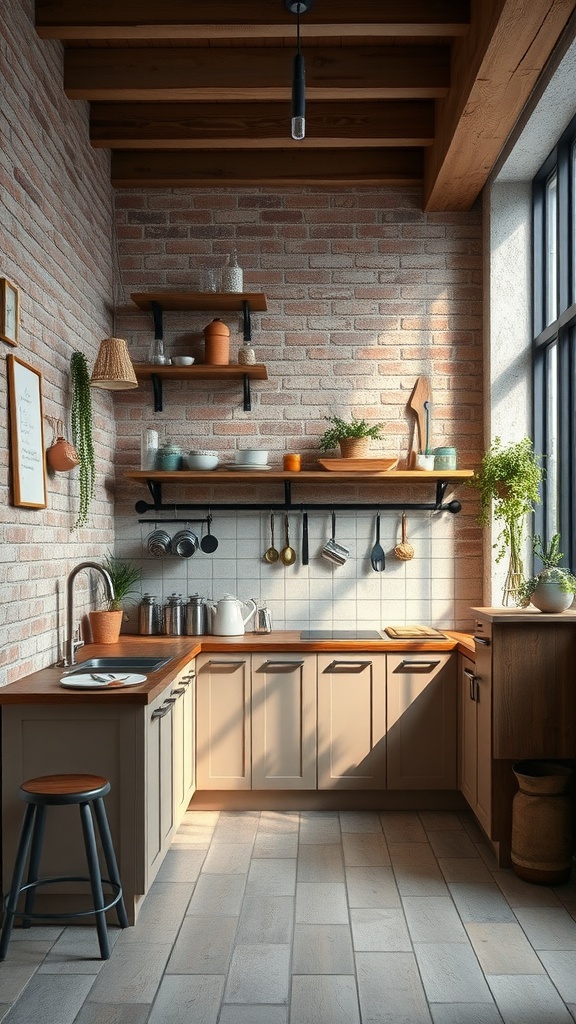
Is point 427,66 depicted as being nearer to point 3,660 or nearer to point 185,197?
point 185,197


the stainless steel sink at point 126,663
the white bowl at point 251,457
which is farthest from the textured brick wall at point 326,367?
the stainless steel sink at point 126,663

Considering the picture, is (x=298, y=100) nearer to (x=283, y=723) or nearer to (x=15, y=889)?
(x=15, y=889)

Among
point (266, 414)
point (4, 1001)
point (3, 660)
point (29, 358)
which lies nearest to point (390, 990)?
point (4, 1001)

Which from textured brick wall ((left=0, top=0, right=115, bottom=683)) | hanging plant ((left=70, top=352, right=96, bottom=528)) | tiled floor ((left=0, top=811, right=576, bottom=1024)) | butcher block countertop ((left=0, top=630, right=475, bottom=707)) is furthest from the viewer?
hanging plant ((left=70, top=352, right=96, bottom=528))

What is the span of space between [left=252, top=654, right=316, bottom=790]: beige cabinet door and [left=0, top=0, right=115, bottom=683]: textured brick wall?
963 millimetres

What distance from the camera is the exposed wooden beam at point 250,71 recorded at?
147 inches

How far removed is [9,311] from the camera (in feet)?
9.60

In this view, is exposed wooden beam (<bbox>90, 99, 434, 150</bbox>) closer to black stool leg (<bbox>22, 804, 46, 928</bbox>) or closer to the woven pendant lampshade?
the woven pendant lampshade

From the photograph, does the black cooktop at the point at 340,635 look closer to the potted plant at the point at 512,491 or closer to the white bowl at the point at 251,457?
the potted plant at the point at 512,491

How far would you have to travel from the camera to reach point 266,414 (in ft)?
15.1

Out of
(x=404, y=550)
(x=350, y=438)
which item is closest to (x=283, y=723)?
(x=404, y=550)

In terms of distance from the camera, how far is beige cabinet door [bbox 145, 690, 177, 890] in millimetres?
2912

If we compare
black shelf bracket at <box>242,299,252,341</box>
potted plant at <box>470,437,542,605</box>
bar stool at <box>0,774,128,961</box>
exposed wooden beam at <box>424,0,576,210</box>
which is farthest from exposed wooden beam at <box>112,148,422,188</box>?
bar stool at <box>0,774,128,961</box>

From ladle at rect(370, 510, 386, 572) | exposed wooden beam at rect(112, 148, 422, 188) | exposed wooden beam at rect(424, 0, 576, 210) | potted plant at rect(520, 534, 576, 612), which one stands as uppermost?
exposed wooden beam at rect(112, 148, 422, 188)
